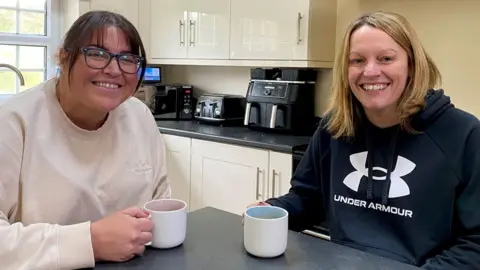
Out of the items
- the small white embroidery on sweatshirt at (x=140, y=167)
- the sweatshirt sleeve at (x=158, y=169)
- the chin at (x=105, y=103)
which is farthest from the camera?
the sweatshirt sleeve at (x=158, y=169)

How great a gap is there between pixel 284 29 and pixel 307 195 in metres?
1.65

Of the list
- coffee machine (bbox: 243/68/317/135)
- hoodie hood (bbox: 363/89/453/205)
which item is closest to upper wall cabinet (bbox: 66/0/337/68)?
coffee machine (bbox: 243/68/317/135)

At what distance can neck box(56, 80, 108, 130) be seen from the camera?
1160 mm

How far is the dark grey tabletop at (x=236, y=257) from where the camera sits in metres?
0.97

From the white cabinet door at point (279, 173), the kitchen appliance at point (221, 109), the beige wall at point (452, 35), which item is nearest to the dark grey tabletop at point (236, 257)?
the white cabinet door at point (279, 173)

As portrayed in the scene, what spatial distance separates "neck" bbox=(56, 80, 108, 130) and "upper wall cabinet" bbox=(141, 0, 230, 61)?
7.04 ft

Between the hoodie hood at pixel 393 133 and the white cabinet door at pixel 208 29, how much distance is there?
6.69 ft

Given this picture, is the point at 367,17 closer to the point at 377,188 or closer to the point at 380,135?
the point at 380,135

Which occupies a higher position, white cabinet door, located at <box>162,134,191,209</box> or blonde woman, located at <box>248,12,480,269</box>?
blonde woman, located at <box>248,12,480,269</box>

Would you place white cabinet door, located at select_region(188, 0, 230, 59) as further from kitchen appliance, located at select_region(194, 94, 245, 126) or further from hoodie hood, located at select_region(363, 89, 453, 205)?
hoodie hood, located at select_region(363, 89, 453, 205)

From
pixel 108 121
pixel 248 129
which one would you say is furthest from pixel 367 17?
pixel 248 129

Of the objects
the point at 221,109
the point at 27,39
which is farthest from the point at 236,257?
the point at 27,39

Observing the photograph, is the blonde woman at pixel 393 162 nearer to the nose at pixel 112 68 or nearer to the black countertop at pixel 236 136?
the nose at pixel 112 68

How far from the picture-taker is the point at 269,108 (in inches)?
120
